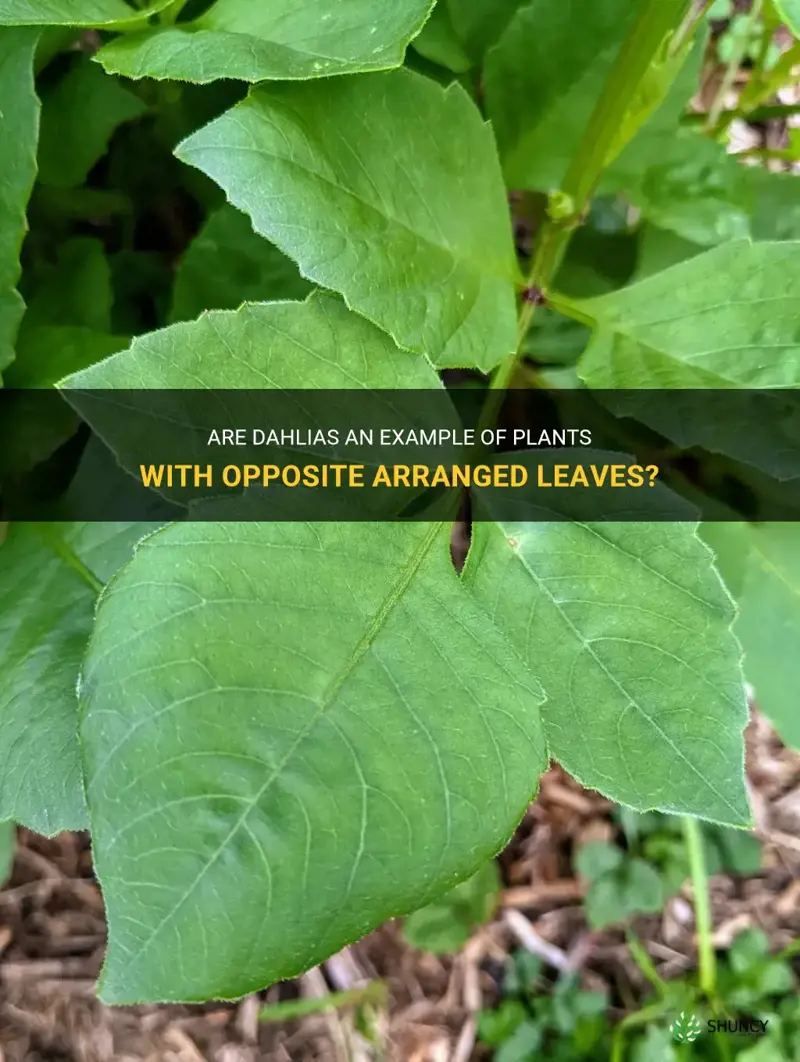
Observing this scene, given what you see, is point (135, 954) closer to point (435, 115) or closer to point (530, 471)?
point (530, 471)

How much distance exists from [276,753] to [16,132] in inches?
17.6

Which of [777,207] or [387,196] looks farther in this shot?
[777,207]

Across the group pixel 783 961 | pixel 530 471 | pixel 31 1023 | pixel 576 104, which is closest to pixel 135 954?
pixel 530 471

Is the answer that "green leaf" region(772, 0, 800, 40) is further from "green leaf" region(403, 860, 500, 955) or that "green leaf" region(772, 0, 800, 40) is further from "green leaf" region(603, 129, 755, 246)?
→ "green leaf" region(403, 860, 500, 955)

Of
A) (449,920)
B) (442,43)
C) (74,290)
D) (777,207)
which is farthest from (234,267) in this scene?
(449,920)

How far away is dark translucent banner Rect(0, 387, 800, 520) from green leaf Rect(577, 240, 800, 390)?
14 millimetres

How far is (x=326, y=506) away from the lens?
54 cm

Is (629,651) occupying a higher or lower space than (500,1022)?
higher

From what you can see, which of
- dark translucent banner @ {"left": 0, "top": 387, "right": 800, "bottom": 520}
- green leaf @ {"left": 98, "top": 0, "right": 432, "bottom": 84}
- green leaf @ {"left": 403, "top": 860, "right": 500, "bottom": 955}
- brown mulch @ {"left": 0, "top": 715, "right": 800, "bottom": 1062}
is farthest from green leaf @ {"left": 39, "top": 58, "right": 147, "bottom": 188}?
green leaf @ {"left": 403, "top": 860, "right": 500, "bottom": 955}

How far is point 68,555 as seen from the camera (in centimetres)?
69

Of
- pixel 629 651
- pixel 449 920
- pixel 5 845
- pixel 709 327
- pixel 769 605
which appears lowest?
pixel 449 920

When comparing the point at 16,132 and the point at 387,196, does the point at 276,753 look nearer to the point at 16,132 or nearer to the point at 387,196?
the point at 387,196

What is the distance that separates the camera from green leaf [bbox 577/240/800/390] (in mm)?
612

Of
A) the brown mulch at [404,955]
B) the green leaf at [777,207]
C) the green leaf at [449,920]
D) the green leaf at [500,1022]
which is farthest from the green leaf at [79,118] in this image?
the green leaf at [500,1022]
